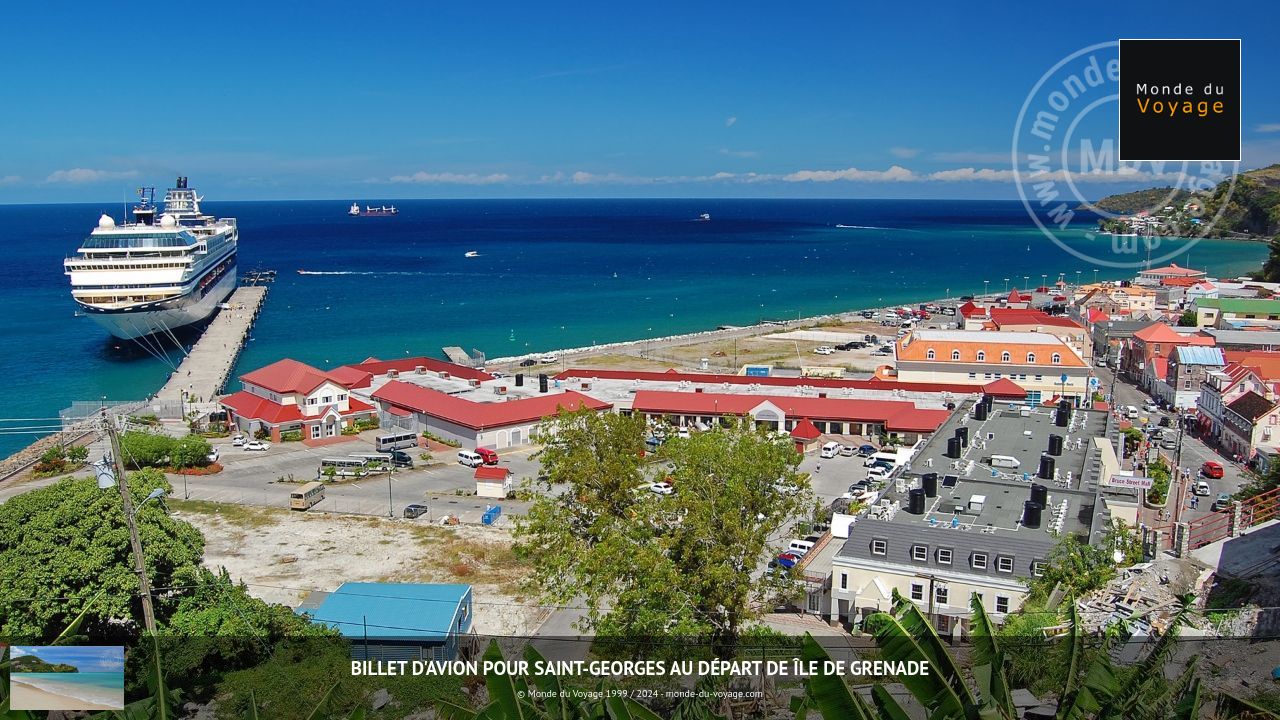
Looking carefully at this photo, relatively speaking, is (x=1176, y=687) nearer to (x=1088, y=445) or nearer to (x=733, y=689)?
(x=733, y=689)

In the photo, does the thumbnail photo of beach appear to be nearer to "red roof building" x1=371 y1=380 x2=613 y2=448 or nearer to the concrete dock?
"red roof building" x1=371 y1=380 x2=613 y2=448

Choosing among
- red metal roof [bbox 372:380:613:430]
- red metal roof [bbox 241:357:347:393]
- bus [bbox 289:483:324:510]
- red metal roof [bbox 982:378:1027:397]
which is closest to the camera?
bus [bbox 289:483:324:510]

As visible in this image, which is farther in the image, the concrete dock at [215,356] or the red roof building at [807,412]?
the concrete dock at [215,356]

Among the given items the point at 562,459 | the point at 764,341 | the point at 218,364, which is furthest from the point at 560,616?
the point at 764,341

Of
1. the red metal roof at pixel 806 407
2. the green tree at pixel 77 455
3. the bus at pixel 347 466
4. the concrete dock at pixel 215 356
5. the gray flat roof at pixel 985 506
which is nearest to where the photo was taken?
the gray flat roof at pixel 985 506

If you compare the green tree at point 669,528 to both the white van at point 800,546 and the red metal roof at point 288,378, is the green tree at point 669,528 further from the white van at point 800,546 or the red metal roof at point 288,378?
the red metal roof at point 288,378

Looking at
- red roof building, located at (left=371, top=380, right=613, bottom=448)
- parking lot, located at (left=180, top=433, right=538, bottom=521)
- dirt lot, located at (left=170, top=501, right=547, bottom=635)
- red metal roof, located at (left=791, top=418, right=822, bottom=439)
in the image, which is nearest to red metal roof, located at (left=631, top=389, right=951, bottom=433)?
red metal roof, located at (left=791, top=418, right=822, bottom=439)

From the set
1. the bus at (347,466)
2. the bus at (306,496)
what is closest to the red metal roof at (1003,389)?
the bus at (347,466)
